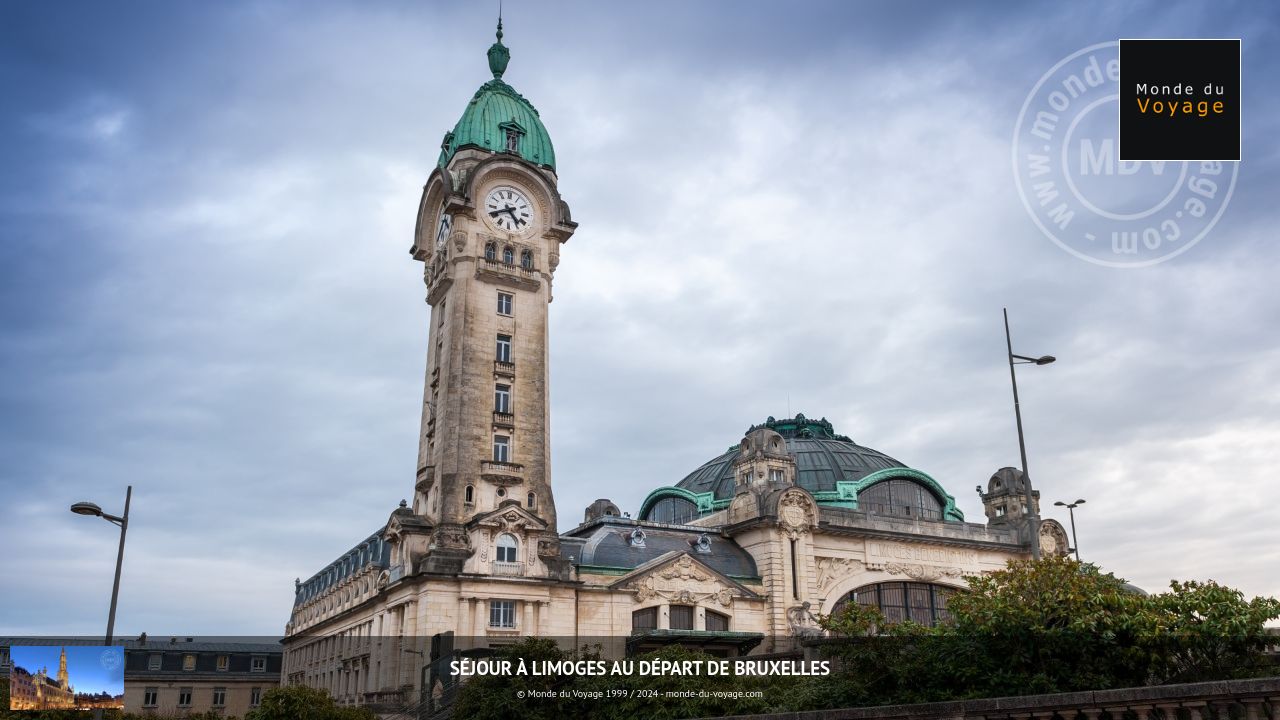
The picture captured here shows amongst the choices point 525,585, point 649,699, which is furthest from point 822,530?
point 649,699

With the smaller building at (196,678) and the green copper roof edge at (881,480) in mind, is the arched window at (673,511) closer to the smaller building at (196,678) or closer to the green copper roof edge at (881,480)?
the green copper roof edge at (881,480)

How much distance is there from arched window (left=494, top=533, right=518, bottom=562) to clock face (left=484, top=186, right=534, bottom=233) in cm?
1999

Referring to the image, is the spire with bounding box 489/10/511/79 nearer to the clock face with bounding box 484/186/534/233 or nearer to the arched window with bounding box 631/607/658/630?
the clock face with bounding box 484/186/534/233

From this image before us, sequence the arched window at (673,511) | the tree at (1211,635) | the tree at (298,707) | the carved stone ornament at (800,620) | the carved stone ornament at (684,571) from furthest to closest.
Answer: the arched window at (673,511), the carved stone ornament at (800,620), the carved stone ornament at (684,571), the tree at (298,707), the tree at (1211,635)

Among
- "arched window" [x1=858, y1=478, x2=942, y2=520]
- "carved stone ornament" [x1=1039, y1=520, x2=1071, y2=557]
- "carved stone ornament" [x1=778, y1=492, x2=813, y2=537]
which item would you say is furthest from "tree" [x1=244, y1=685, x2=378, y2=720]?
"carved stone ornament" [x1=1039, y1=520, x2=1071, y2=557]

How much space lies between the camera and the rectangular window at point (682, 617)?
56562mm

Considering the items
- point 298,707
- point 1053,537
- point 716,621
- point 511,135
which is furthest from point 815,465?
point 298,707

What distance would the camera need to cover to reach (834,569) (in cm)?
6269

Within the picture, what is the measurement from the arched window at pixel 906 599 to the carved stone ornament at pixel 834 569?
1.25m

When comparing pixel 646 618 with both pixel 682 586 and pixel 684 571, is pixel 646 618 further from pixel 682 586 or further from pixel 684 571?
pixel 684 571

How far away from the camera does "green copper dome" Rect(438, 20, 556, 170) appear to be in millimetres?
65250

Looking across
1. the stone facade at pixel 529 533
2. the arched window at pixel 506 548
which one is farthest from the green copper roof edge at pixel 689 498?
the arched window at pixel 506 548

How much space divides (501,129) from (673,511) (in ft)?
103

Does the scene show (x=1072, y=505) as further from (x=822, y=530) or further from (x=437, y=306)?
(x=437, y=306)
